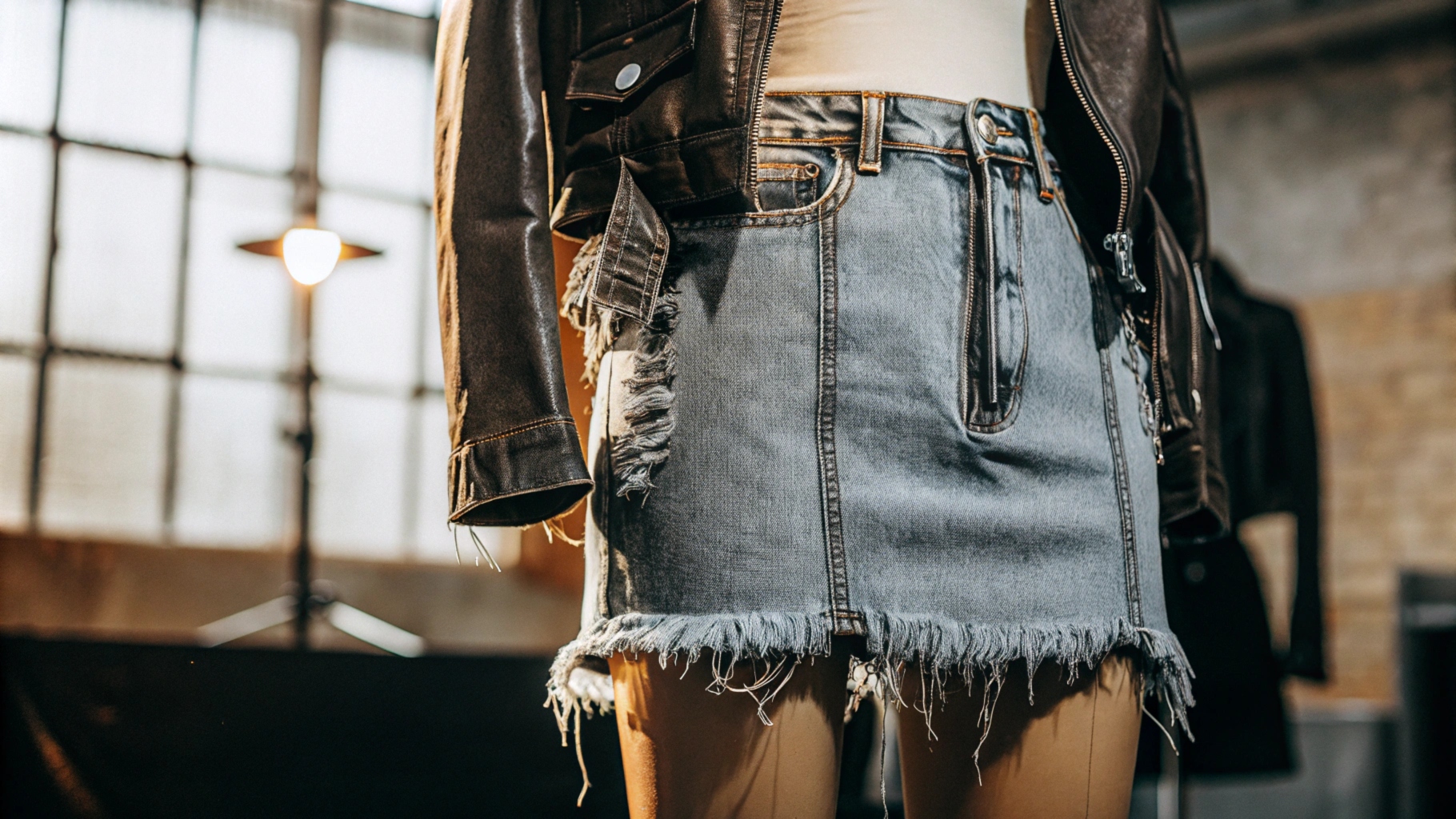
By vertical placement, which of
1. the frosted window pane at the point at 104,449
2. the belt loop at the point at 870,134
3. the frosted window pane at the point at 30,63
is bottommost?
the belt loop at the point at 870,134

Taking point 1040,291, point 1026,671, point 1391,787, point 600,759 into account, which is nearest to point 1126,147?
point 1040,291

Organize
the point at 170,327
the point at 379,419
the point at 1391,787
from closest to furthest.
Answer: the point at 1391,787 < the point at 170,327 < the point at 379,419

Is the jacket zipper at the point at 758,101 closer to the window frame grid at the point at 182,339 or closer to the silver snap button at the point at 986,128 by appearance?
the silver snap button at the point at 986,128

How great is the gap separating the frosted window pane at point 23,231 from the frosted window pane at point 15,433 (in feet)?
0.41

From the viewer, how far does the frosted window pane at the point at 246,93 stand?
19.6 feet

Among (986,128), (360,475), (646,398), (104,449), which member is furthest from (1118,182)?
(360,475)

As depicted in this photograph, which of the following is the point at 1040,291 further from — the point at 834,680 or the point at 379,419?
the point at 379,419

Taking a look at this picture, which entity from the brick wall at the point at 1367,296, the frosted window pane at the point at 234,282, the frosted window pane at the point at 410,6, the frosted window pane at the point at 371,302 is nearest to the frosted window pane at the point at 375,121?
the frosted window pane at the point at 371,302

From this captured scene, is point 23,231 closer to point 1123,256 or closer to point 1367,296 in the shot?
point 1123,256

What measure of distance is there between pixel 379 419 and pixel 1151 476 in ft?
18.4

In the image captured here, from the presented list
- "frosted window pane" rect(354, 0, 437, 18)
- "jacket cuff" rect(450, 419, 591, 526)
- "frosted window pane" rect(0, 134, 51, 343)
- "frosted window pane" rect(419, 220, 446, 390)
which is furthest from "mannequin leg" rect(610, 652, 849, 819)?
"frosted window pane" rect(354, 0, 437, 18)

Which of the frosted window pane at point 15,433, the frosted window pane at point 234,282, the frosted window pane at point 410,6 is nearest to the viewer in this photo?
the frosted window pane at point 15,433

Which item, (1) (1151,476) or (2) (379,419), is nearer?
(1) (1151,476)

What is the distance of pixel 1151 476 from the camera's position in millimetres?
1149
